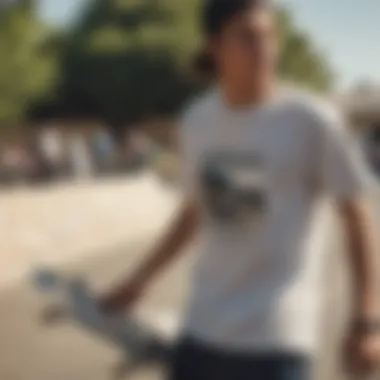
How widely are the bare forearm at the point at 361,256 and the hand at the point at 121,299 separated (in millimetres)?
216

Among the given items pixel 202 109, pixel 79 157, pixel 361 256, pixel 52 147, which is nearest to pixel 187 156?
pixel 202 109

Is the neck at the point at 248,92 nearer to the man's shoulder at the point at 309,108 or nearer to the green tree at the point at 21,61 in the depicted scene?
the man's shoulder at the point at 309,108

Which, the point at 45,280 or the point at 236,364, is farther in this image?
the point at 45,280

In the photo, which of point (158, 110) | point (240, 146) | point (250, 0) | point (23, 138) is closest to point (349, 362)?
point (240, 146)

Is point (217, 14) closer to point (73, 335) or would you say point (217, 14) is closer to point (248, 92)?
point (248, 92)

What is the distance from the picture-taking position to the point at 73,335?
2.73 metres

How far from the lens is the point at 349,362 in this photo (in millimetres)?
865

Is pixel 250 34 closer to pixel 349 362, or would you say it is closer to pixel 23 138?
pixel 349 362

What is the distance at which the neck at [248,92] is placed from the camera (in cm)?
88

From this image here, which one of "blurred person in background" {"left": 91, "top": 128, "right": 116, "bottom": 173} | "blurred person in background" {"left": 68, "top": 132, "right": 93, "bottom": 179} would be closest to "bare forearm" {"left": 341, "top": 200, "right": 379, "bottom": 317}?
"blurred person in background" {"left": 91, "top": 128, "right": 116, "bottom": 173}

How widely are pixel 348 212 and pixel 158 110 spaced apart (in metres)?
1.61

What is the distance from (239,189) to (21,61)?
13.3ft

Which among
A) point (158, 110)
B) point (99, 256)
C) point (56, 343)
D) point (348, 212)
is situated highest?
point (99, 256)

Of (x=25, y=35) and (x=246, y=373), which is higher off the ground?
(x=25, y=35)
